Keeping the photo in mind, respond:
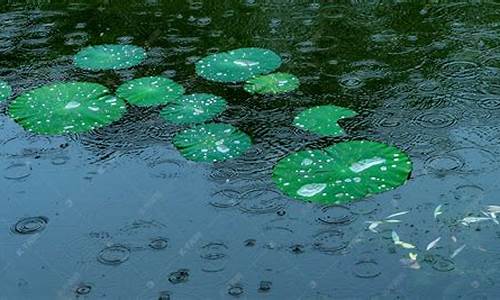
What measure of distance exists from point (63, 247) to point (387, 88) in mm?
2100

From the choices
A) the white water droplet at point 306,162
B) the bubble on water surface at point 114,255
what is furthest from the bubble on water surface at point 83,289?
the white water droplet at point 306,162

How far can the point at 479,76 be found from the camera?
14.1ft

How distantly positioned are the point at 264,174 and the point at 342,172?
0.38 meters

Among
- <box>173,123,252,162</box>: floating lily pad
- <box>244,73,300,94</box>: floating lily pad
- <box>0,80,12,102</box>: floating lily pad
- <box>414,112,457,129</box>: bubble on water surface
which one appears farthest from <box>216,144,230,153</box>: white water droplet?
<box>0,80,12,102</box>: floating lily pad

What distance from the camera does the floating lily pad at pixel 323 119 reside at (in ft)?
12.7

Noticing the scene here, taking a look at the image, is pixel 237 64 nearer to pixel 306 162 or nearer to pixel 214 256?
pixel 306 162

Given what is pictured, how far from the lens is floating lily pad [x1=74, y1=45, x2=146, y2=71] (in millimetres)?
4656

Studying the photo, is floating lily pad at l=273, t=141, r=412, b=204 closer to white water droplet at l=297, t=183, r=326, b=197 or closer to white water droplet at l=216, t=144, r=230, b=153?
white water droplet at l=297, t=183, r=326, b=197

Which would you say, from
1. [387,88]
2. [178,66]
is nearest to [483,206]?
[387,88]

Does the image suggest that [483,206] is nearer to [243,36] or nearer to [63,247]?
[63,247]

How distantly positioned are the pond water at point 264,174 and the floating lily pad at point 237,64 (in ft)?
0.29

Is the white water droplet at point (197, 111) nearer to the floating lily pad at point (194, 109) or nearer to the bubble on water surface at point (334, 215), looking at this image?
the floating lily pad at point (194, 109)

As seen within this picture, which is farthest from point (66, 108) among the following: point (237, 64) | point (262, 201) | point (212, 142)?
point (262, 201)

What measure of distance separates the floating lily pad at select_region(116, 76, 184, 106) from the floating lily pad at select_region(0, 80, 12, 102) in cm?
67
